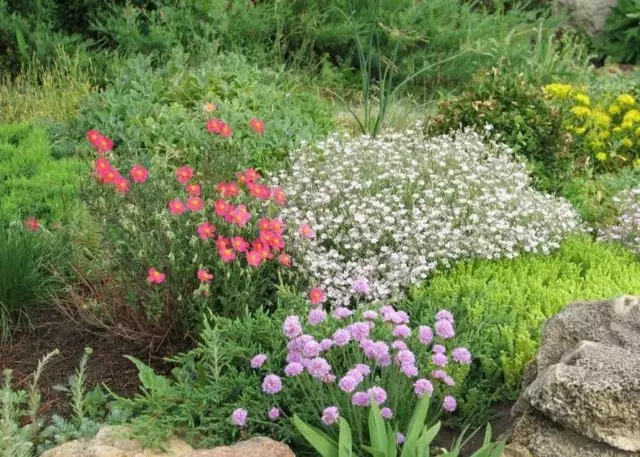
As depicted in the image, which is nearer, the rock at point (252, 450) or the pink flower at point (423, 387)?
the rock at point (252, 450)

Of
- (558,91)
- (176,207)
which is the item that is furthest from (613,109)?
(176,207)

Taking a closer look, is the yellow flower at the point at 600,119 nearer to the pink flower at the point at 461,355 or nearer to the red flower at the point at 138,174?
the red flower at the point at 138,174

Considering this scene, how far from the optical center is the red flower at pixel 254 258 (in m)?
4.24

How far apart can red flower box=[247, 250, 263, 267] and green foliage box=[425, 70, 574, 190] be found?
9.68ft

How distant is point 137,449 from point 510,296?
80.2 inches

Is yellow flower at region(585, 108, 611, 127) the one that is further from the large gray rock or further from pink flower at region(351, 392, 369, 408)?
pink flower at region(351, 392, 369, 408)

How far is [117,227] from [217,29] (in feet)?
15.6

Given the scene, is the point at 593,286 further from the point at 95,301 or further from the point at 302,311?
the point at 95,301

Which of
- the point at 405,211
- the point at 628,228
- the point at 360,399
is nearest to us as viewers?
the point at 360,399

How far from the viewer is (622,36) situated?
12.4 metres

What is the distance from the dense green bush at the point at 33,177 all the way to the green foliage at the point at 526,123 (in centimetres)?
277

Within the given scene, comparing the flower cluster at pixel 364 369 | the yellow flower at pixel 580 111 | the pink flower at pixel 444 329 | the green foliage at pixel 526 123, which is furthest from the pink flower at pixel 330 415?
the yellow flower at pixel 580 111

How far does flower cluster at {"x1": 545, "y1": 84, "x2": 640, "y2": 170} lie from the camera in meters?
7.70

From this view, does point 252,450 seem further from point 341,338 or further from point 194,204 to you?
point 194,204
